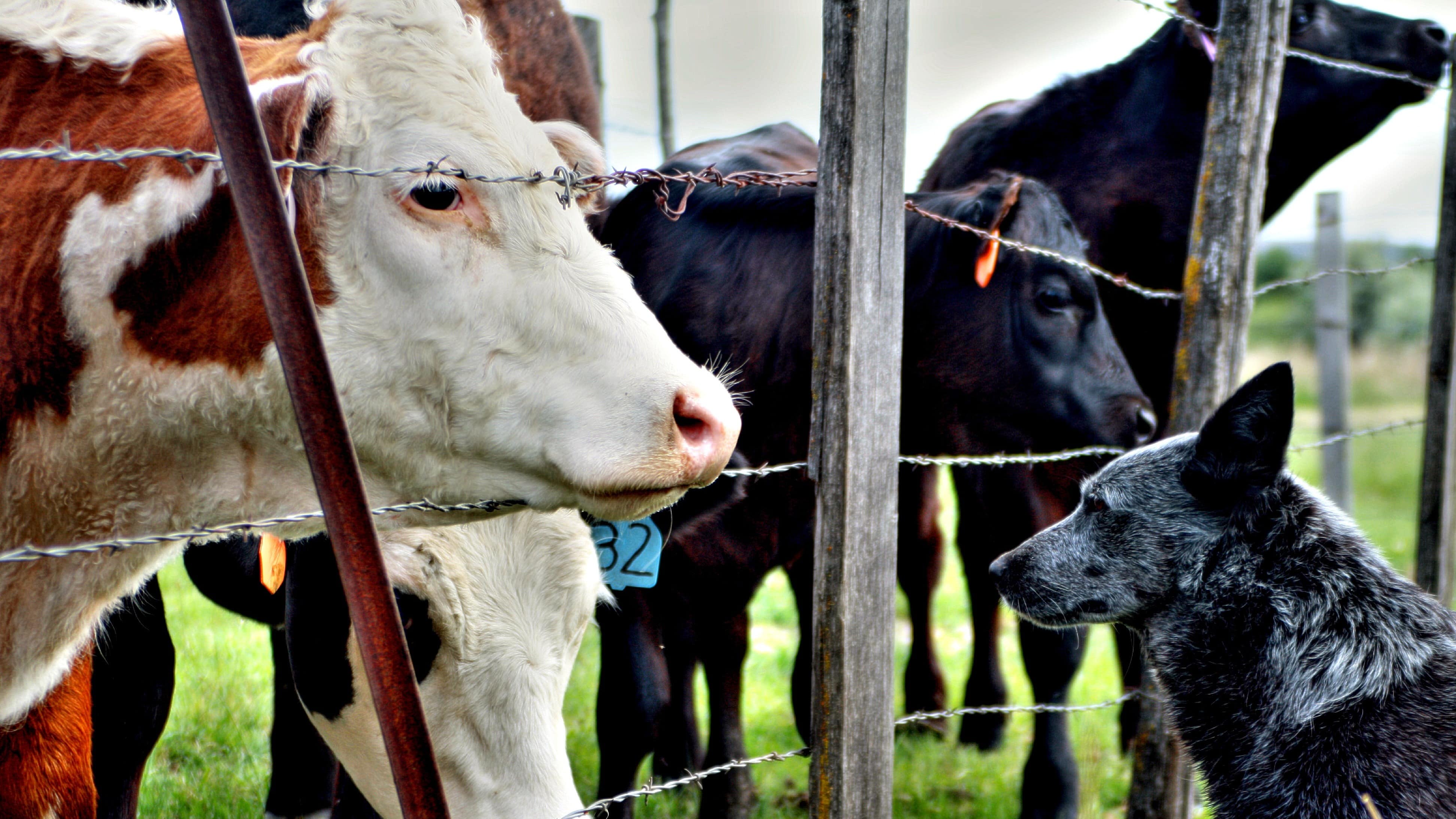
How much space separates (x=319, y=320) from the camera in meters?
1.52

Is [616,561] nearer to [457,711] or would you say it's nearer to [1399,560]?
[457,711]

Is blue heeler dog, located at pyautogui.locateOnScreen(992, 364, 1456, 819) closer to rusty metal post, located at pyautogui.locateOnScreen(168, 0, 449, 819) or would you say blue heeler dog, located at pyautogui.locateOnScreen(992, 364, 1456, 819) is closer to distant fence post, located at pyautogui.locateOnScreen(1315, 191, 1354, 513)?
rusty metal post, located at pyautogui.locateOnScreen(168, 0, 449, 819)

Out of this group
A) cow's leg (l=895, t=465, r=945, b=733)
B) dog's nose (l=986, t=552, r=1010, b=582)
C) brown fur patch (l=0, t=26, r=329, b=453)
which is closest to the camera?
brown fur patch (l=0, t=26, r=329, b=453)

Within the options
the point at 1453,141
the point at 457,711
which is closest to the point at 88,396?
the point at 457,711

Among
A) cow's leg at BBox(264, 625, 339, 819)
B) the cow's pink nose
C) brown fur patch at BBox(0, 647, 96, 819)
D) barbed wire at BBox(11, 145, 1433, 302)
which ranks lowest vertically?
cow's leg at BBox(264, 625, 339, 819)

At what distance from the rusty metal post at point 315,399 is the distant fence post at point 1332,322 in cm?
769

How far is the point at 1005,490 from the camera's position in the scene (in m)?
3.73

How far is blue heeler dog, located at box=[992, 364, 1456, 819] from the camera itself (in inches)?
84.8

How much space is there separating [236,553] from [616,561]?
0.90 meters

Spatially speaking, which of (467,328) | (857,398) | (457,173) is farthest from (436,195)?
(857,398)


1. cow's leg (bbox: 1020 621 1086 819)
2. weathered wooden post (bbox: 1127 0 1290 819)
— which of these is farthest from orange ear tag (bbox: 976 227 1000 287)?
cow's leg (bbox: 1020 621 1086 819)

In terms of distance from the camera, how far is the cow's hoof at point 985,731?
465cm

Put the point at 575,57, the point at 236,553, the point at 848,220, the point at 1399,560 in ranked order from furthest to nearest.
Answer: the point at 1399,560 < the point at 575,57 < the point at 236,553 < the point at 848,220

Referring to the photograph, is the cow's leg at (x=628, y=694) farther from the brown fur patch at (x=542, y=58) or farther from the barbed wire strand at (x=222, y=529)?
the brown fur patch at (x=542, y=58)
